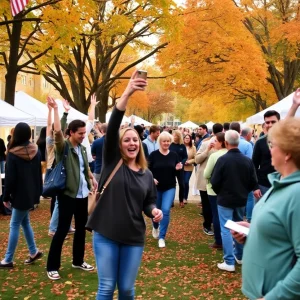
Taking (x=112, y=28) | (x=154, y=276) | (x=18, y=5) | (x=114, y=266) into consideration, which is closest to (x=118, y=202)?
(x=114, y=266)

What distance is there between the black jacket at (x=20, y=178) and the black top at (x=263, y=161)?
3455mm

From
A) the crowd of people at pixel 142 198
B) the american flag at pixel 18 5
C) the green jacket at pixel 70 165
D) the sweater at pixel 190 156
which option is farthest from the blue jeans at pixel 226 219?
the american flag at pixel 18 5

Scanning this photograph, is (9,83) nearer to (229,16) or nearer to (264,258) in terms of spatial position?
(229,16)

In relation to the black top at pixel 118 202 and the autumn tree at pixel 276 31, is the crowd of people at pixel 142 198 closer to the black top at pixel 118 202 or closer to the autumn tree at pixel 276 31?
the black top at pixel 118 202

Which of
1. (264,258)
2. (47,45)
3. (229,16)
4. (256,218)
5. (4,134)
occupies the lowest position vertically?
(4,134)

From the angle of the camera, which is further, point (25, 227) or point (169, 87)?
point (169, 87)

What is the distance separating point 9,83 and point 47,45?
1.78 m

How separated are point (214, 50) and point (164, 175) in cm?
1264

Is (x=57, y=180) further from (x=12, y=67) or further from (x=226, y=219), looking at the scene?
(x=12, y=67)

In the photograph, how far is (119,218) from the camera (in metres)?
3.60

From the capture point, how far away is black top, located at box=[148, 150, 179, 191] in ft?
24.8

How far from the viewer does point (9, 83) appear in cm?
1364

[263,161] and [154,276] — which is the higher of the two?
[263,161]

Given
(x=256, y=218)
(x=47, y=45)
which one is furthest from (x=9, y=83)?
(x=256, y=218)
